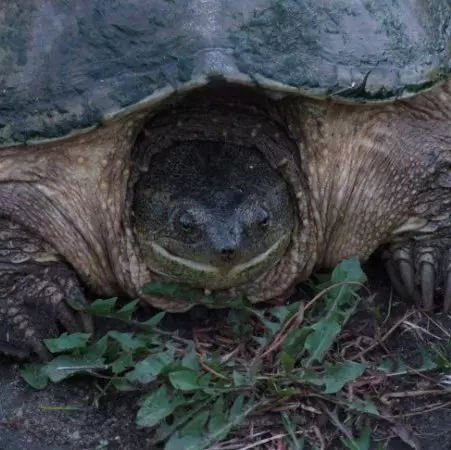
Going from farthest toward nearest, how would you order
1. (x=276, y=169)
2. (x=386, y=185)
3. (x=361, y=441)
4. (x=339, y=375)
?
(x=386, y=185)
(x=276, y=169)
(x=339, y=375)
(x=361, y=441)

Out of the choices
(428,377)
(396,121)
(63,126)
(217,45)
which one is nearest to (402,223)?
(396,121)

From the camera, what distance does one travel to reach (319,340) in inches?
106

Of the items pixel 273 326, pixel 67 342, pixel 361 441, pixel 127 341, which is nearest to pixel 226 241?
pixel 273 326

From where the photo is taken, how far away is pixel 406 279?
3082 mm

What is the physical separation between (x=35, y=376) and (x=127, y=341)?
0.28 metres

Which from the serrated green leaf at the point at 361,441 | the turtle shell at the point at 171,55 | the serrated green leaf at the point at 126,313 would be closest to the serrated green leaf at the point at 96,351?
the serrated green leaf at the point at 126,313

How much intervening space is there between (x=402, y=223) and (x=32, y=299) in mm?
1141

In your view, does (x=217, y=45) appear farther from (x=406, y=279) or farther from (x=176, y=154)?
(x=406, y=279)

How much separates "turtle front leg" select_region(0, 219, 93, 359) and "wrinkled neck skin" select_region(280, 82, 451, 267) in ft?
2.57

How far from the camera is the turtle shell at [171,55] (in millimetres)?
2752

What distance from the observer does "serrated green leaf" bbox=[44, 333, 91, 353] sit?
2715mm

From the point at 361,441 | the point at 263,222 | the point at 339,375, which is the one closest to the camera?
the point at 361,441

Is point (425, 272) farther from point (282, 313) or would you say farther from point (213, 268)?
point (213, 268)

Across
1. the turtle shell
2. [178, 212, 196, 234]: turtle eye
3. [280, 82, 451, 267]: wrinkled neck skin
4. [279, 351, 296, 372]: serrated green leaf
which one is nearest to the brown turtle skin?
[280, 82, 451, 267]: wrinkled neck skin
